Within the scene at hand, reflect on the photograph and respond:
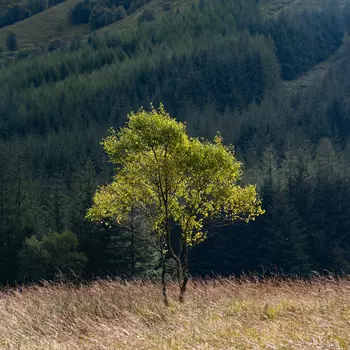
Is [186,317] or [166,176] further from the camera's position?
[166,176]

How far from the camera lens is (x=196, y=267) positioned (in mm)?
81625

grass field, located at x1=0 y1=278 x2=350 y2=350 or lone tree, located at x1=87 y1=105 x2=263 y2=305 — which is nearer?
grass field, located at x1=0 y1=278 x2=350 y2=350

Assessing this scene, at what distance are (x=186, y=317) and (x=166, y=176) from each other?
276 inches

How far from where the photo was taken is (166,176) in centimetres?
1916

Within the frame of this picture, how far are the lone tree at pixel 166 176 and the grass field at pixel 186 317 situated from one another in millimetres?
2708

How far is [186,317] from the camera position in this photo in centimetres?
1305

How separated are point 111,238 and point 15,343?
1777 inches

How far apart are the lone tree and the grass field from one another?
8.89ft

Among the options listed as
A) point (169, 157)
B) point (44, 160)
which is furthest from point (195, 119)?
point (169, 157)

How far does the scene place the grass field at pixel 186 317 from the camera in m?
10.8

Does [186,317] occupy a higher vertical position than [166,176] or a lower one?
lower

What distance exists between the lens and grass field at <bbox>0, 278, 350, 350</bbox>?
10.8 meters

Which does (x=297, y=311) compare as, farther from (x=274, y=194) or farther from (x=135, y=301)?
(x=274, y=194)

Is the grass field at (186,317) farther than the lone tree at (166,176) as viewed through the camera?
No
